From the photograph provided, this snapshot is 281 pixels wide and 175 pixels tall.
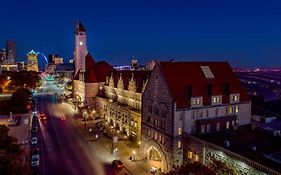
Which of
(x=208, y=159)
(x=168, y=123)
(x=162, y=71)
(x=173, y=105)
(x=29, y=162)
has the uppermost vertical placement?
(x=162, y=71)

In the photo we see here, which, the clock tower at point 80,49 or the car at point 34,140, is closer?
the car at point 34,140

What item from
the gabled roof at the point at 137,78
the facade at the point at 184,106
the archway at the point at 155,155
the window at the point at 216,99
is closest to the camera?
the facade at the point at 184,106

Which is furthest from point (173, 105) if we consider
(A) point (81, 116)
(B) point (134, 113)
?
(A) point (81, 116)

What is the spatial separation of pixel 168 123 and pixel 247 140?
48.9ft

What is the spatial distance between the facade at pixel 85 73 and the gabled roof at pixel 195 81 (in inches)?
2145

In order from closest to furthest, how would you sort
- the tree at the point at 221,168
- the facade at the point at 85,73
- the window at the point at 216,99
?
the tree at the point at 221,168 < the window at the point at 216,99 < the facade at the point at 85,73

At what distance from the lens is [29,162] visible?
57.6m

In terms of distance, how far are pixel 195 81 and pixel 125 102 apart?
3478cm

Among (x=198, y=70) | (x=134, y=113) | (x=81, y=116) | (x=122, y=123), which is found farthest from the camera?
(x=81, y=116)

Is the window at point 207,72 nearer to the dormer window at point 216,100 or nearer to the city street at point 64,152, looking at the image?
the dormer window at point 216,100

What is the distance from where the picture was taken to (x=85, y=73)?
114 meters

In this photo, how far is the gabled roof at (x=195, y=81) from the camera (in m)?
55.7

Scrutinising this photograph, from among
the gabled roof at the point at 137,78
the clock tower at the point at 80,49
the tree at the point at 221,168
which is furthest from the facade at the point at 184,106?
the clock tower at the point at 80,49

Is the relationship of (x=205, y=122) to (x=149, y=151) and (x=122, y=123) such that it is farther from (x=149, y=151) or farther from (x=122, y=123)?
(x=122, y=123)
